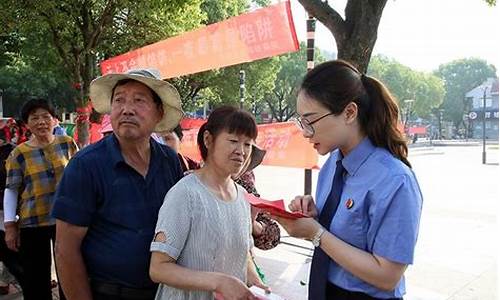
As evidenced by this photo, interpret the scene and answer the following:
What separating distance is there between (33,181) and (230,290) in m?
2.37

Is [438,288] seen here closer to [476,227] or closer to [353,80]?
[476,227]

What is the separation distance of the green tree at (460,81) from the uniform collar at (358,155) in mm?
69929

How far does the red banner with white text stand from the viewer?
188 inches

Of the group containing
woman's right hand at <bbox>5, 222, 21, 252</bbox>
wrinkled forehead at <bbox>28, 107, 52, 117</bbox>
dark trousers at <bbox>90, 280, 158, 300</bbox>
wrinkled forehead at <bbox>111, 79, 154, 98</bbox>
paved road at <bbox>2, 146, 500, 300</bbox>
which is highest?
wrinkled forehead at <bbox>111, 79, 154, 98</bbox>

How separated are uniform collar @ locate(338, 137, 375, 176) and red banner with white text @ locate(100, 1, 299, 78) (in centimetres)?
329

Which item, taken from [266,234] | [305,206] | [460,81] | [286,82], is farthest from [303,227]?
[460,81]

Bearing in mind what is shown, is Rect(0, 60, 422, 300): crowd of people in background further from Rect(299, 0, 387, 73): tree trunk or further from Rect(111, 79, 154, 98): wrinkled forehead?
Rect(299, 0, 387, 73): tree trunk

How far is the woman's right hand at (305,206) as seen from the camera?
5.61 feet

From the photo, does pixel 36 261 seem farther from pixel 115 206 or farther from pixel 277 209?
pixel 277 209

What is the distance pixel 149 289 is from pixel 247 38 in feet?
13.2

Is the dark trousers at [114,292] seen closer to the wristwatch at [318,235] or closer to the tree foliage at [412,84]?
the wristwatch at [318,235]

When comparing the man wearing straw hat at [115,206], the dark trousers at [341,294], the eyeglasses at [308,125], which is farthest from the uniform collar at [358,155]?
the man wearing straw hat at [115,206]

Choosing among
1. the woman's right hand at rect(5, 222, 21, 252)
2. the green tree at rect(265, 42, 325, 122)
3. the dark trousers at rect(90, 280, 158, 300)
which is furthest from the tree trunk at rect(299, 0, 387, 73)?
the green tree at rect(265, 42, 325, 122)

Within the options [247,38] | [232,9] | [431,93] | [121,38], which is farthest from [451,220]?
[431,93]
